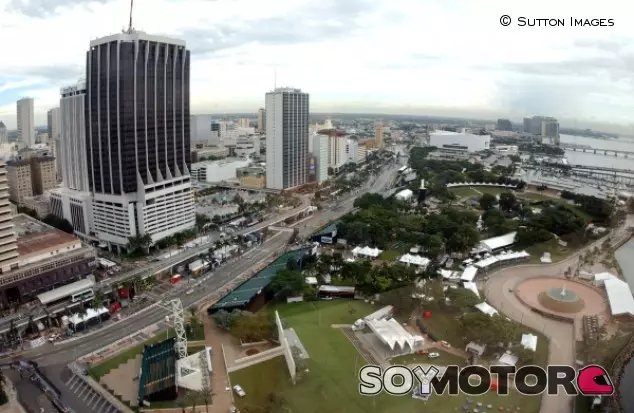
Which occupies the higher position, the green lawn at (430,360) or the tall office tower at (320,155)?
the tall office tower at (320,155)

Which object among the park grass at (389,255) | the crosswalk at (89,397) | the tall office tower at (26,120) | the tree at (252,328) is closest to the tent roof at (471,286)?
the park grass at (389,255)

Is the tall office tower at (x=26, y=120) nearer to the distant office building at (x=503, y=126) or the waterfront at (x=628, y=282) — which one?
the waterfront at (x=628, y=282)

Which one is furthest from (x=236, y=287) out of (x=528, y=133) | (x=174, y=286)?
(x=528, y=133)

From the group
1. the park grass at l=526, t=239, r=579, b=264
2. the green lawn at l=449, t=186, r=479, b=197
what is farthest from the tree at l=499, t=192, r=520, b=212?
the park grass at l=526, t=239, r=579, b=264

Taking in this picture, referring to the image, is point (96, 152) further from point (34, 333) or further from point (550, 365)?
point (550, 365)

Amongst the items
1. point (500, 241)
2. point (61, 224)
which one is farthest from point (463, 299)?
point (61, 224)

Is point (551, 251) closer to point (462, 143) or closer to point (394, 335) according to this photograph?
point (394, 335)
